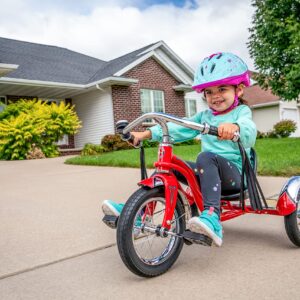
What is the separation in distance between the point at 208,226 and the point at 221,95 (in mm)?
939

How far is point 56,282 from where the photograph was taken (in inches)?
91.2

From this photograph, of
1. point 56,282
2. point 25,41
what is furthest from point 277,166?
point 25,41

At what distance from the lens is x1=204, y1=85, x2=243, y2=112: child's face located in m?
2.69

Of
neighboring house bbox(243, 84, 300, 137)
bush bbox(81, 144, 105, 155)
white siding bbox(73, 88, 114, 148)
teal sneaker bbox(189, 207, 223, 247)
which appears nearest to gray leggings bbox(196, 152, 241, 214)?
teal sneaker bbox(189, 207, 223, 247)

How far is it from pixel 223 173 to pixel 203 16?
37.2 feet

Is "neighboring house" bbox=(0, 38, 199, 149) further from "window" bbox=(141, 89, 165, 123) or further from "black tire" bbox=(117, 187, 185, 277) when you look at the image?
"black tire" bbox=(117, 187, 185, 277)

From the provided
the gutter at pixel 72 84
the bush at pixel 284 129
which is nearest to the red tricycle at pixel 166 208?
the gutter at pixel 72 84

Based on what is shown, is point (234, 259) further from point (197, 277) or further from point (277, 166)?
point (277, 166)

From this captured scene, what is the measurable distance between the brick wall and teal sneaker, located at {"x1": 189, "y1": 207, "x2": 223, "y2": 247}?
14045 mm

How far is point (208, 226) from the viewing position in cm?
226

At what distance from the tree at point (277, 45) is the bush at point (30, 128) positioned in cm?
712

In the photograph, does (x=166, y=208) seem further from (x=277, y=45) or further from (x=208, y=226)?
(x=277, y=45)

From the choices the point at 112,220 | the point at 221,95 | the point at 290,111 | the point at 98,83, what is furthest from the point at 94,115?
the point at 290,111

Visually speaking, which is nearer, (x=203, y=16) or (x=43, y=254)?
(x=43, y=254)
